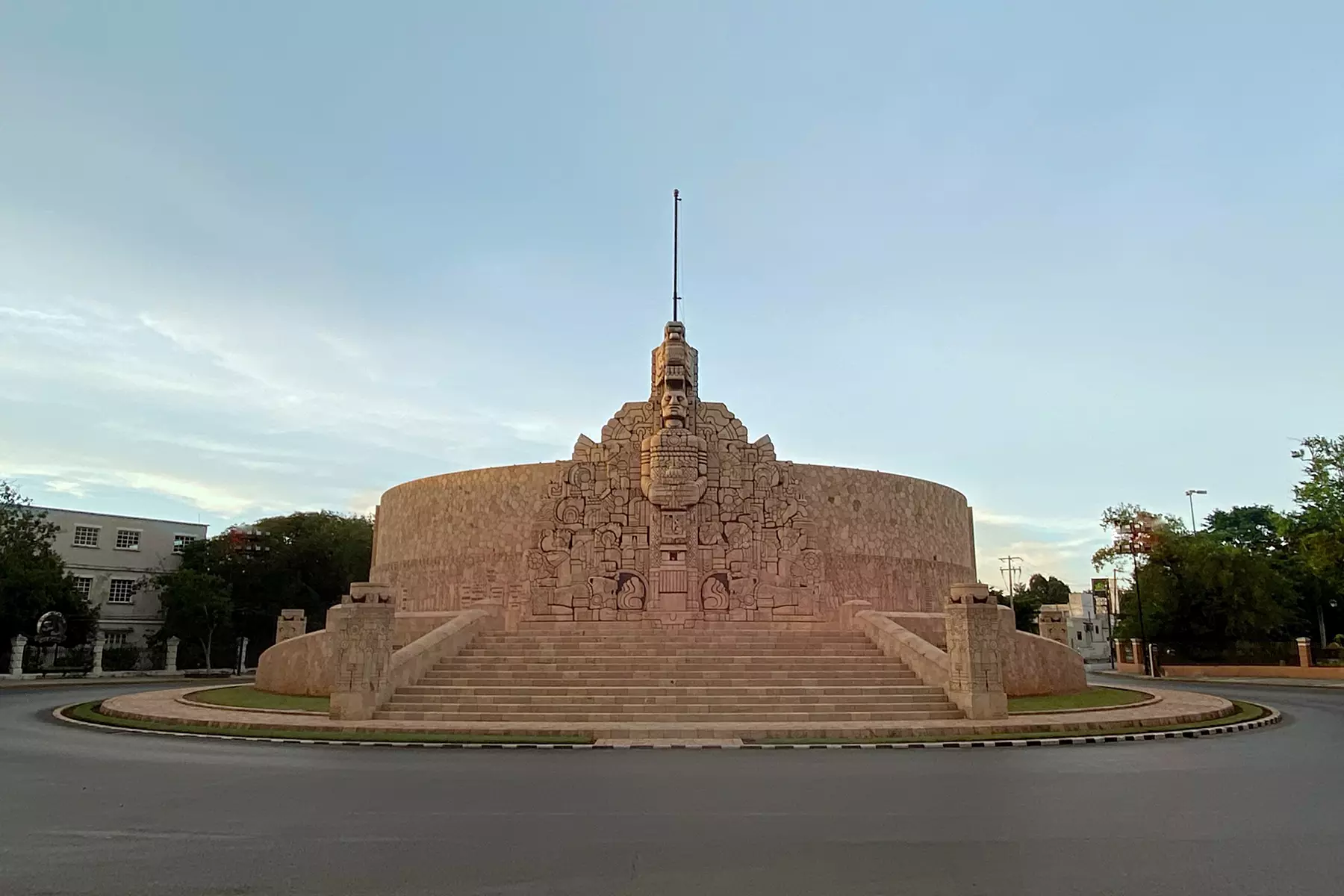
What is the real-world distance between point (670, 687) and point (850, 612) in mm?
5654

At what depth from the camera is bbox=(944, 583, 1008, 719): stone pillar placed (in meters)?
13.3

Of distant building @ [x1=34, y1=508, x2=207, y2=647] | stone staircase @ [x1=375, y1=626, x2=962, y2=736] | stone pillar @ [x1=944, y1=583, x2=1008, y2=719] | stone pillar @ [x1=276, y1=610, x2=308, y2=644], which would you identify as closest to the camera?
stone staircase @ [x1=375, y1=626, x2=962, y2=736]

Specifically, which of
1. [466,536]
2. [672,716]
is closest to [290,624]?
[466,536]

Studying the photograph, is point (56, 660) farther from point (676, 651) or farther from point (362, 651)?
point (676, 651)

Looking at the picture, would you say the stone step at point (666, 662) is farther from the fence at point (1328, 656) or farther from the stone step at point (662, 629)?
the fence at point (1328, 656)

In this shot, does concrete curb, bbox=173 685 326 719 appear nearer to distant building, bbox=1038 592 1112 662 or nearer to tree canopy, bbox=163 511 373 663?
tree canopy, bbox=163 511 373 663

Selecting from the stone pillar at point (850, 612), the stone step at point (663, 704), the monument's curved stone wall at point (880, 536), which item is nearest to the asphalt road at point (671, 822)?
the stone step at point (663, 704)

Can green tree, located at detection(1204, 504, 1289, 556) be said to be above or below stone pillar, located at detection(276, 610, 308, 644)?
above

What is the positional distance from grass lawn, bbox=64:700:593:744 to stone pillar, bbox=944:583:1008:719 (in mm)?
5779

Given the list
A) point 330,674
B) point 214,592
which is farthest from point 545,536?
point 214,592

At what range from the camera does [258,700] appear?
1606cm

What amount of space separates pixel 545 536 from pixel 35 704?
10.5 metres

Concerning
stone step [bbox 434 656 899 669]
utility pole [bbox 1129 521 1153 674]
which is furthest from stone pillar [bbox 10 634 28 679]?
utility pole [bbox 1129 521 1153 674]

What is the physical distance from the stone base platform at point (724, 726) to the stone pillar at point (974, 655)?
1.10 ft
